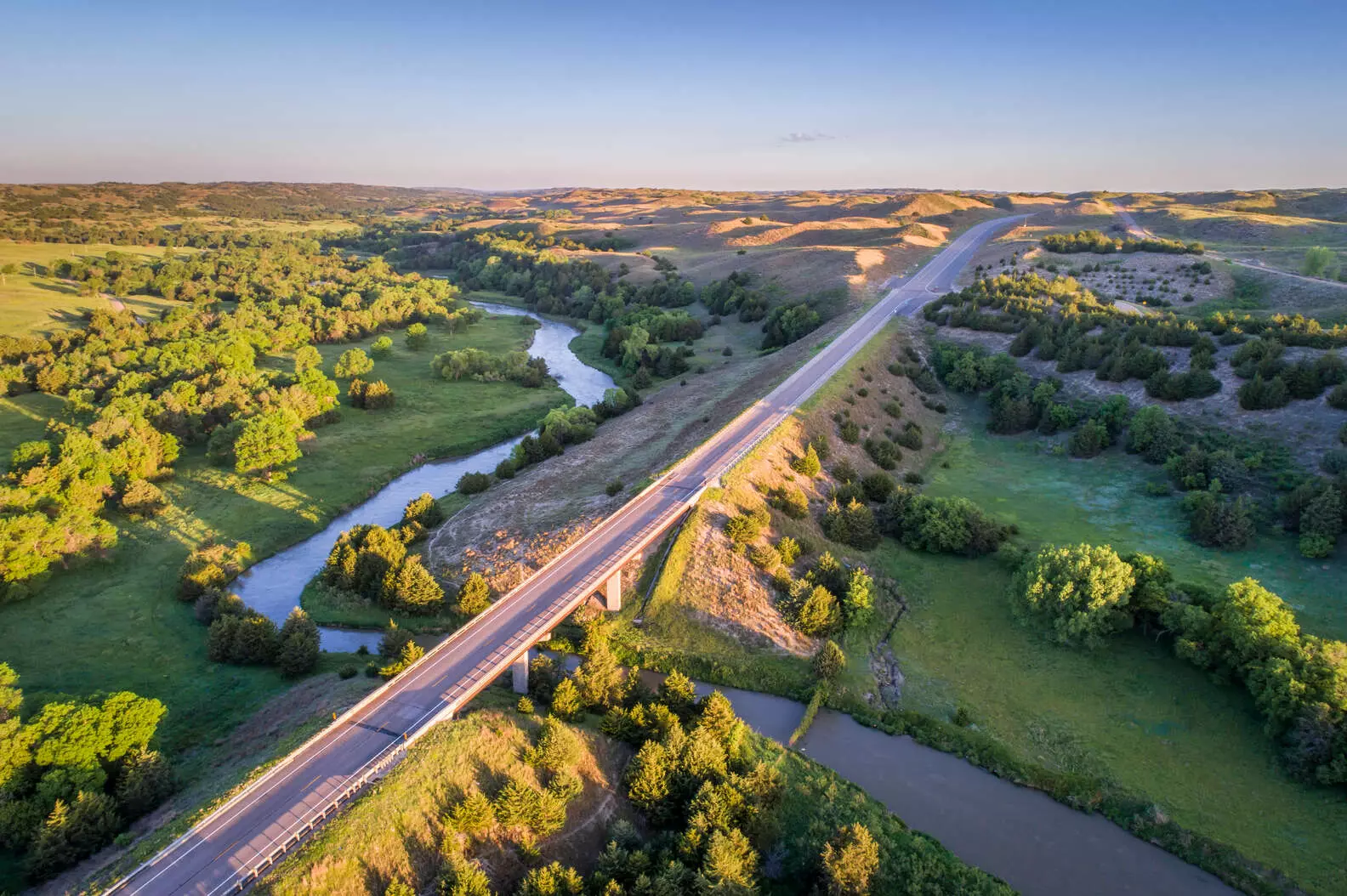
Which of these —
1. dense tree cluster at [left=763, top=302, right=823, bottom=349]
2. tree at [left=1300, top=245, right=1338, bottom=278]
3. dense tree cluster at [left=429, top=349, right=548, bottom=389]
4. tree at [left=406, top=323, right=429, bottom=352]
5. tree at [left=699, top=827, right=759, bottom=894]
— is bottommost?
tree at [left=699, top=827, right=759, bottom=894]

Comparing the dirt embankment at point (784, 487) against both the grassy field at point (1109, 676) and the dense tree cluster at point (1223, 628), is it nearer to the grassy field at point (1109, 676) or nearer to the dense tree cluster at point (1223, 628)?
the grassy field at point (1109, 676)

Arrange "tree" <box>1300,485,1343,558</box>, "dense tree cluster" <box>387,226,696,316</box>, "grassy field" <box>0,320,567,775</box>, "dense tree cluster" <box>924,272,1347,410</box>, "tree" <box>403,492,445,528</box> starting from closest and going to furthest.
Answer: "grassy field" <box>0,320,567,775</box> → "tree" <box>1300,485,1343,558</box> → "tree" <box>403,492,445,528</box> → "dense tree cluster" <box>924,272,1347,410</box> → "dense tree cluster" <box>387,226,696,316</box>

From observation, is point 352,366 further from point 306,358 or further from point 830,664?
point 830,664

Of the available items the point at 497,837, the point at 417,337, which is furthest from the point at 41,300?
the point at 497,837

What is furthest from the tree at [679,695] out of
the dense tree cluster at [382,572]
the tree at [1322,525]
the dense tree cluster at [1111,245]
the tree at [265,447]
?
the dense tree cluster at [1111,245]

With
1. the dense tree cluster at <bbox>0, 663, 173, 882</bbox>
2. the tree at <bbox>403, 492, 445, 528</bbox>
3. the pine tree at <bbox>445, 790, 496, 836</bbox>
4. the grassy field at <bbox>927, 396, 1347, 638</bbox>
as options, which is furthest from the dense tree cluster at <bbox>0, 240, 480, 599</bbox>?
the grassy field at <bbox>927, 396, 1347, 638</bbox>

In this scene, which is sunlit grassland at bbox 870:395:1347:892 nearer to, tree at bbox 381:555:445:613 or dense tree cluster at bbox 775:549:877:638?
dense tree cluster at bbox 775:549:877:638
